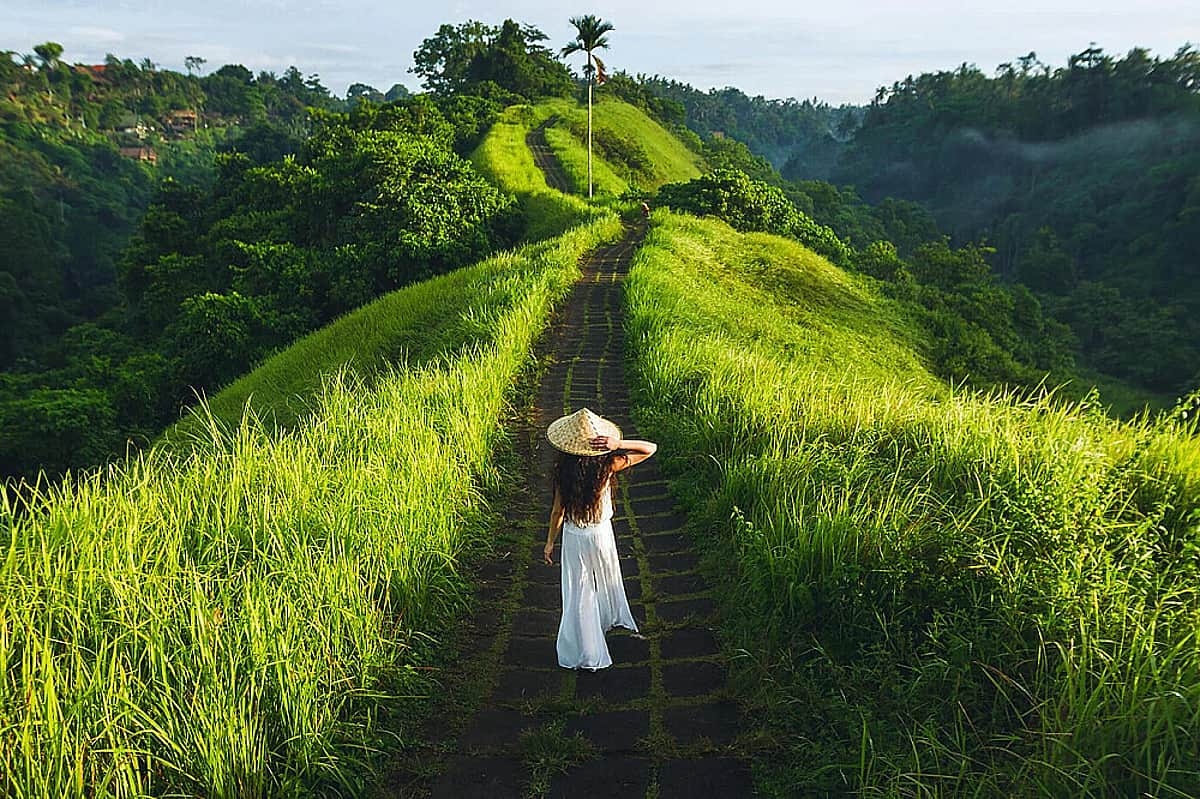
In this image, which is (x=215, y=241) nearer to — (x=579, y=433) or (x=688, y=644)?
(x=579, y=433)

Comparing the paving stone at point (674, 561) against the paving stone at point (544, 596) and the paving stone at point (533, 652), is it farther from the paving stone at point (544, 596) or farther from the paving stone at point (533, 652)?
the paving stone at point (533, 652)

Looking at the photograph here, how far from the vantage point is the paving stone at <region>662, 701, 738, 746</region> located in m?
3.41

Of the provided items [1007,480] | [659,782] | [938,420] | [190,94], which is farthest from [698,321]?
[190,94]

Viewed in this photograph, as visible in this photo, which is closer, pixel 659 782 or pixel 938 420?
pixel 659 782

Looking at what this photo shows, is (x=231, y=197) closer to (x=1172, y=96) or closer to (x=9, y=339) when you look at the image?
(x=9, y=339)

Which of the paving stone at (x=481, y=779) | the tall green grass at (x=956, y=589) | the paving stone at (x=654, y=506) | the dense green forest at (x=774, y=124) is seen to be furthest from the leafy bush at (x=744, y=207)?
the dense green forest at (x=774, y=124)

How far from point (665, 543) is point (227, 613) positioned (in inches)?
116

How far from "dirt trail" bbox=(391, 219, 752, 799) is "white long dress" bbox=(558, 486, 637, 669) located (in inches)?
4.2

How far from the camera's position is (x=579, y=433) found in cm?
418

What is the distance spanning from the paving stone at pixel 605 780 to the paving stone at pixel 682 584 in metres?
1.50

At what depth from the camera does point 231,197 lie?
100.0 ft

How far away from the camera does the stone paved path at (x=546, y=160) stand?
32.2 m

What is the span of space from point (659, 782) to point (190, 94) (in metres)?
100

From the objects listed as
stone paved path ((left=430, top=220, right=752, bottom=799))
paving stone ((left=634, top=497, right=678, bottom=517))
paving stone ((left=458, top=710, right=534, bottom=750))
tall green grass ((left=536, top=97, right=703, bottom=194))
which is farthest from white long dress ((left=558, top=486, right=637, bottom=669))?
tall green grass ((left=536, top=97, right=703, bottom=194))
